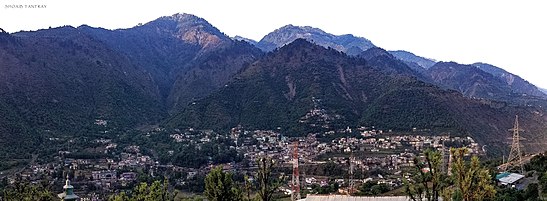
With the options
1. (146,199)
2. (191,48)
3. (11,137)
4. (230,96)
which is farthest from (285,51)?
(146,199)

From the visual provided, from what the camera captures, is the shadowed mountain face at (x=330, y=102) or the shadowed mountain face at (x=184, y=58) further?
the shadowed mountain face at (x=184, y=58)

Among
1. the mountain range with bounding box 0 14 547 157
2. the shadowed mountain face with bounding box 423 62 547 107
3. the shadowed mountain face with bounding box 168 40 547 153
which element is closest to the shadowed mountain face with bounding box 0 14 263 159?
the mountain range with bounding box 0 14 547 157

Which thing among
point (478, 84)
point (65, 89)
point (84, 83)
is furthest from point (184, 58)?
point (478, 84)

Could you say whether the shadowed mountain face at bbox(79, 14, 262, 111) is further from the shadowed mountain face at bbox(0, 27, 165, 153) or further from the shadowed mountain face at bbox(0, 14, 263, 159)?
the shadowed mountain face at bbox(0, 27, 165, 153)

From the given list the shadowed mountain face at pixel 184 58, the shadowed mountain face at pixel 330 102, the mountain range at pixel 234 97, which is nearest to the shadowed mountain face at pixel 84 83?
the mountain range at pixel 234 97

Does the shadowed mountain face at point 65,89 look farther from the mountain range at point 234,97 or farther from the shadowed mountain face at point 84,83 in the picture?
the mountain range at point 234,97

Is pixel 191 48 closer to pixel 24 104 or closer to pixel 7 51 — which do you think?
pixel 7 51
